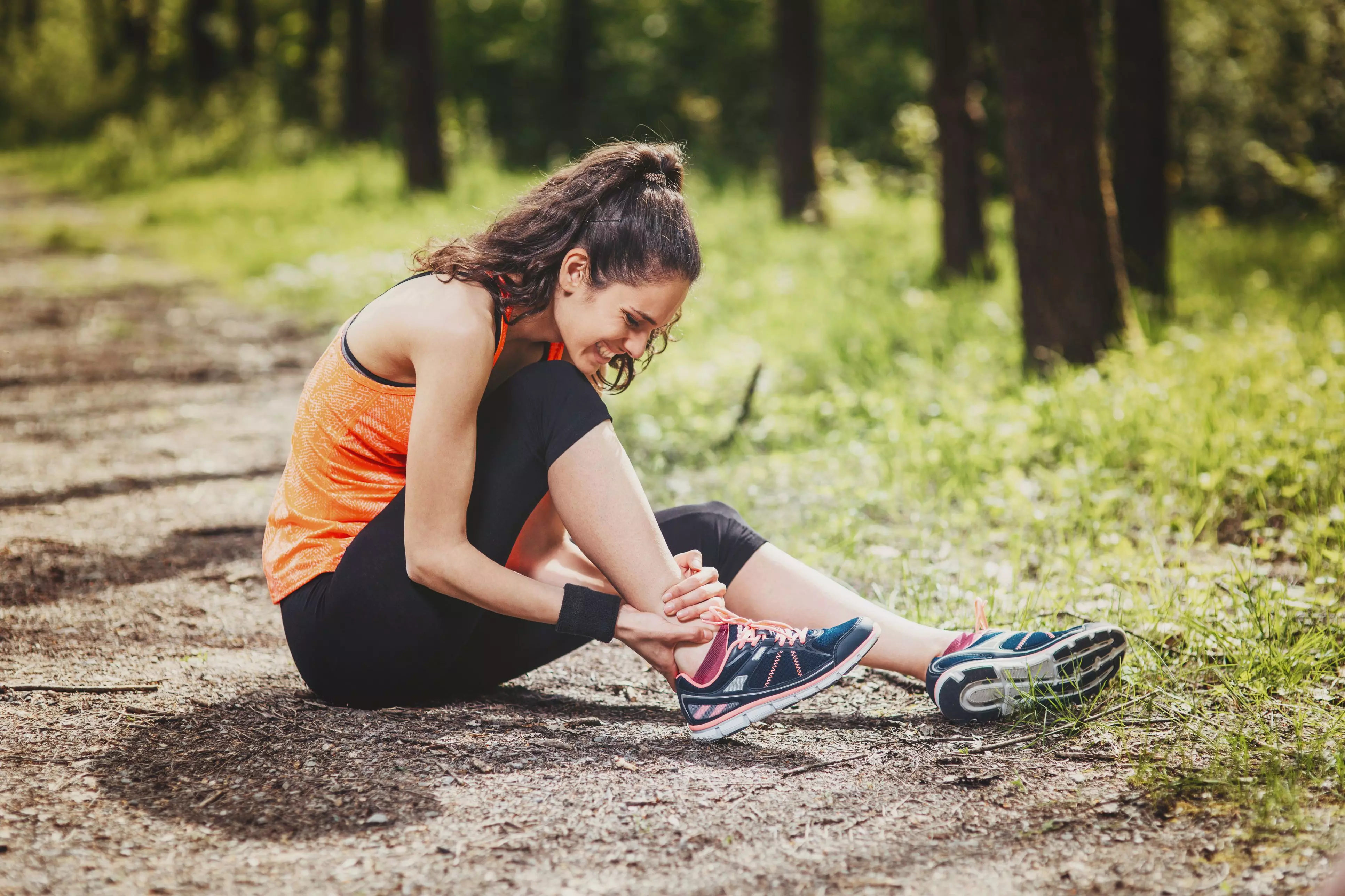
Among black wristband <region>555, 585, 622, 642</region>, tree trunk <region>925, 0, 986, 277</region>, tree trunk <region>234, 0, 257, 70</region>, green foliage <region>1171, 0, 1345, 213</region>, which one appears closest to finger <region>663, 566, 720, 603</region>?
black wristband <region>555, 585, 622, 642</region>

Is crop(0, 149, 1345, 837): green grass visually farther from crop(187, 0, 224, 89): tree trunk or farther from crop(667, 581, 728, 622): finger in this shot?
crop(187, 0, 224, 89): tree trunk

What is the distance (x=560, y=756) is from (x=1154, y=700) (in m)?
1.30

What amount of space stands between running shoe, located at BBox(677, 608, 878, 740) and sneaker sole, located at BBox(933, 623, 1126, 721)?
0.22 m

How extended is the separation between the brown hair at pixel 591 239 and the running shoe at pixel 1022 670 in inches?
37.9

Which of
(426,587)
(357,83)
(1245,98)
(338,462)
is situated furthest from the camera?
(357,83)

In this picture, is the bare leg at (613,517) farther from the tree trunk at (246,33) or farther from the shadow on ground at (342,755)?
the tree trunk at (246,33)

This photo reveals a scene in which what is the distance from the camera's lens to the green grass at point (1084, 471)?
2369 millimetres

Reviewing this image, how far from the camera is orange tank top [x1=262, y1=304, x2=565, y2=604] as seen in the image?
2.26m

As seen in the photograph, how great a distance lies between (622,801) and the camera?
203 centimetres

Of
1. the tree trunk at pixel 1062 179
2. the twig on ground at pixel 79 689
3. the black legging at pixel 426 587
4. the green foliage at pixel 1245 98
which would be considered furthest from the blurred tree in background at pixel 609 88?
the twig on ground at pixel 79 689

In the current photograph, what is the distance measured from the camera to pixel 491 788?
2.07 metres

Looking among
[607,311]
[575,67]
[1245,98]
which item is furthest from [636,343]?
[575,67]

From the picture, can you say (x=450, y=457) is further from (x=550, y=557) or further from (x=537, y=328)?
(x=550, y=557)

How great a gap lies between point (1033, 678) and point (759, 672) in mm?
590
